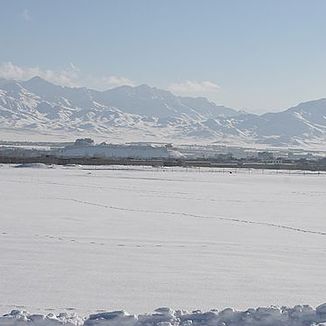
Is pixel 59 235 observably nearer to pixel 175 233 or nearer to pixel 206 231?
pixel 175 233

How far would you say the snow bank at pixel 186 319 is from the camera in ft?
18.7

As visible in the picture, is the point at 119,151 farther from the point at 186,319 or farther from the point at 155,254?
the point at 186,319

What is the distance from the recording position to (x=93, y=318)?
5863 mm

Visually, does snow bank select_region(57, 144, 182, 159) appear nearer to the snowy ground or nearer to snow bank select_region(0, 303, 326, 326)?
the snowy ground

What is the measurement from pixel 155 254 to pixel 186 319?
473 centimetres

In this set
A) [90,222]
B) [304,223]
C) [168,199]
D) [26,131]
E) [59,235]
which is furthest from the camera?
[26,131]

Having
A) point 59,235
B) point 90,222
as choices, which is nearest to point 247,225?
point 90,222

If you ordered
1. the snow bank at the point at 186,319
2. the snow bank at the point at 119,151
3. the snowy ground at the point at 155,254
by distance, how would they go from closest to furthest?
the snow bank at the point at 186,319 → the snowy ground at the point at 155,254 → the snow bank at the point at 119,151

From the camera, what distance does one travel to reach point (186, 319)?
591 cm

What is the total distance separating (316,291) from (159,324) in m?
3.29

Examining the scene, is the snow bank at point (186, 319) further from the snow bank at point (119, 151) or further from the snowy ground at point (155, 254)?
the snow bank at point (119, 151)

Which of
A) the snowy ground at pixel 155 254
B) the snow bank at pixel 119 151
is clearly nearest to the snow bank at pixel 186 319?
the snowy ground at pixel 155 254

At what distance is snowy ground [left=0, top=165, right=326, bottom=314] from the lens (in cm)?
757

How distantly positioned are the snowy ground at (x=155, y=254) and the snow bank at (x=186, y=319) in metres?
0.93
